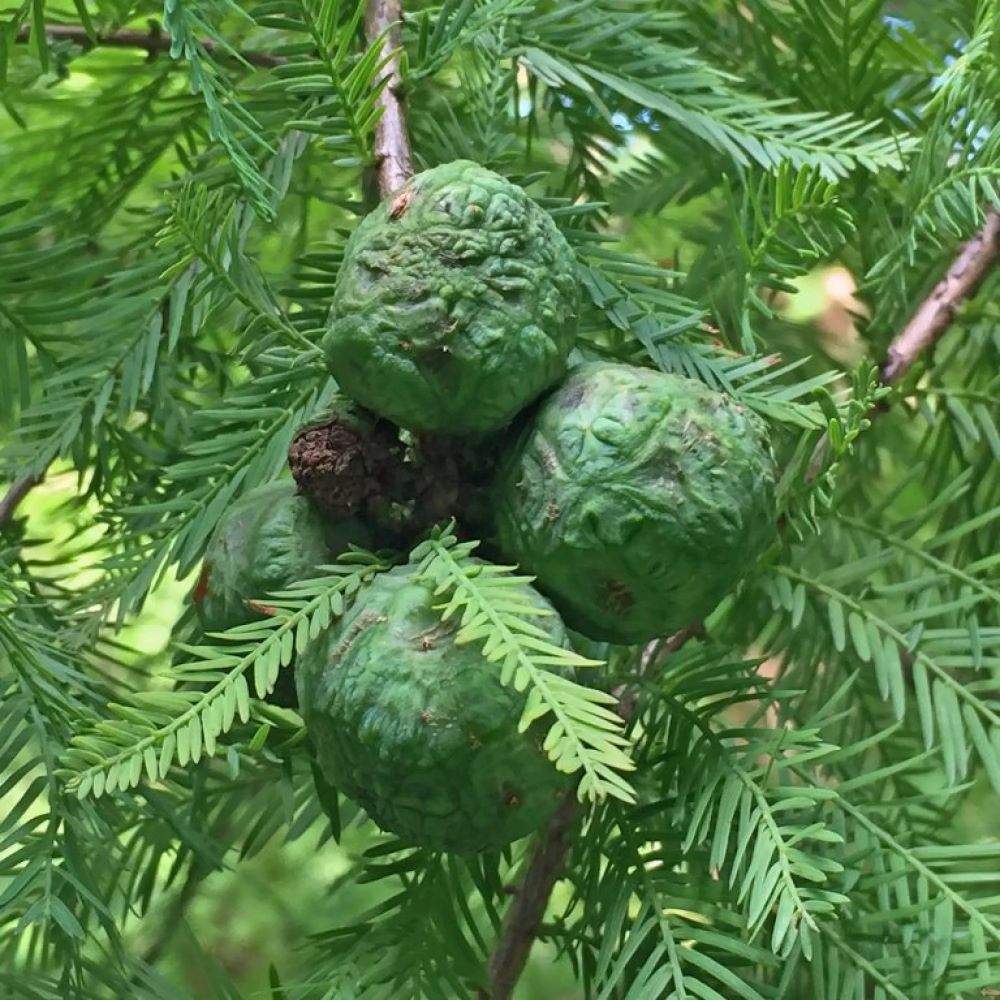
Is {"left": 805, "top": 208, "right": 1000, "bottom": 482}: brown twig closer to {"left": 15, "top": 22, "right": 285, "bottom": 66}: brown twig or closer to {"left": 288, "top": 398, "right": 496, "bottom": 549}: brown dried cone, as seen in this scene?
{"left": 288, "top": 398, "right": 496, "bottom": 549}: brown dried cone

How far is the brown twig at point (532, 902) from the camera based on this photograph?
49 centimetres

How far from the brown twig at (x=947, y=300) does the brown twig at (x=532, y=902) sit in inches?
8.8

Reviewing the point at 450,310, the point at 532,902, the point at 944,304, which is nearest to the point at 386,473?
the point at 450,310

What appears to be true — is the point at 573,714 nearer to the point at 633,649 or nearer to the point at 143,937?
the point at 633,649

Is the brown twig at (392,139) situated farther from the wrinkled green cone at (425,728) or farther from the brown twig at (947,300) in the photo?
the brown twig at (947,300)

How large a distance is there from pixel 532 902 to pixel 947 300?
0.38 meters

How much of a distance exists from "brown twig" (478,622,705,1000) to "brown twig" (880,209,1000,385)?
0.22 m

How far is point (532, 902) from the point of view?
19.7 inches

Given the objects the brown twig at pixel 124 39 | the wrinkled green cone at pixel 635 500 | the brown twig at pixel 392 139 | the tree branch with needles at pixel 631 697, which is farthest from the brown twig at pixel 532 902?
the brown twig at pixel 124 39

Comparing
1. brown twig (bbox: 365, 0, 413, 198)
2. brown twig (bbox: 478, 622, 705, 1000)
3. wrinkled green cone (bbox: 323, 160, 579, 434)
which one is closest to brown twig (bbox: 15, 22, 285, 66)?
brown twig (bbox: 365, 0, 413, 198)

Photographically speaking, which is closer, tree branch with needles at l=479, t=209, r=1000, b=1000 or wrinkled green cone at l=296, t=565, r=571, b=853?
wrinkled green cone at l=296, t=565, r=571, b=853

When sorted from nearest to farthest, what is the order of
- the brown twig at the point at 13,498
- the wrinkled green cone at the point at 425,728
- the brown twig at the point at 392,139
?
the wrinkled green cone at the point at 425,728 < the brown twig at the point at 392,139 < the brown twig at the point at 13,498

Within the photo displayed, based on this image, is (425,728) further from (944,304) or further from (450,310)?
(944,304)

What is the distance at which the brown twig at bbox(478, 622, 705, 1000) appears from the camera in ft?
1.61
